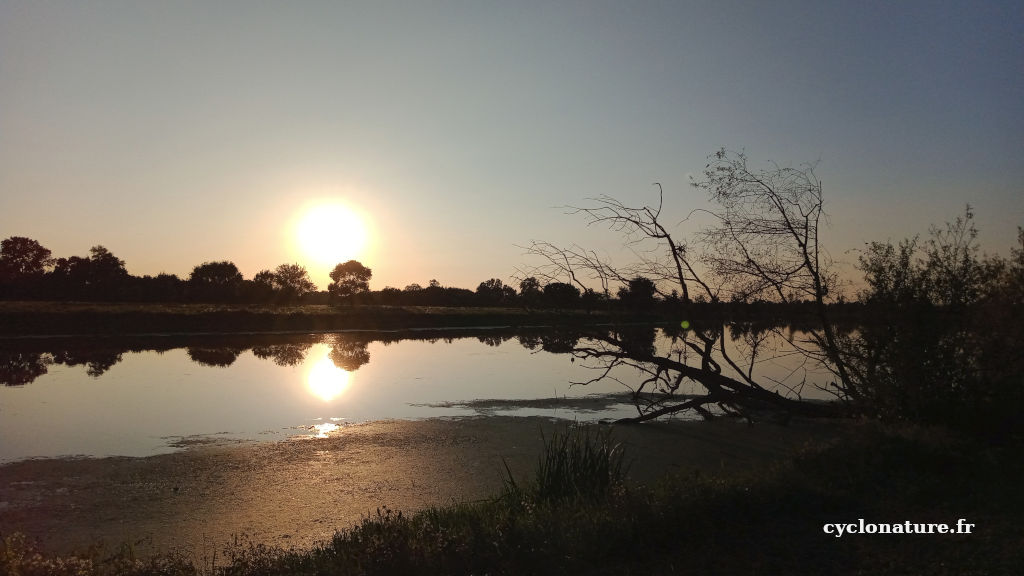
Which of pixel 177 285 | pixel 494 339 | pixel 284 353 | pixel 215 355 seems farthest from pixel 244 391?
pixel 177 285

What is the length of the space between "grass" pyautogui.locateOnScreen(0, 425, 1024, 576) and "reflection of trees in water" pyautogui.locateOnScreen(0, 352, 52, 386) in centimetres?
1733

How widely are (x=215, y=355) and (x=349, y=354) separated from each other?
571 centimetres

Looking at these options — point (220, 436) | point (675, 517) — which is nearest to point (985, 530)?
point (675, 517)

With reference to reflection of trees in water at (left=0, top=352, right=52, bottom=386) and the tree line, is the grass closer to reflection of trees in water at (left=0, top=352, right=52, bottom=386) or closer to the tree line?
reflection of trees in water at (left=0, top=352, right=52, bottom=386)

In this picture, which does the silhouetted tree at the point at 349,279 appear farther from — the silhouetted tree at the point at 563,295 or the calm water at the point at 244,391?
the silhouetted tree at the point at 563,295

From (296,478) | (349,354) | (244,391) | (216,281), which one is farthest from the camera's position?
(216,281)

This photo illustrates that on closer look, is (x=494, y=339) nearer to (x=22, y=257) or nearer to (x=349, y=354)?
(x=349, y=354)

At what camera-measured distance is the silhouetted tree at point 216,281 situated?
7550 centimetres

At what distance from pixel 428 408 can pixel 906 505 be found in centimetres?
1204

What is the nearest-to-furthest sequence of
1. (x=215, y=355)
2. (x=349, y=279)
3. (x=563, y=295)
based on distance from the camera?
(x=563, y=295) → (x=215, y=355) → (x=349, y=279)

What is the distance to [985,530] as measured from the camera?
4.61m

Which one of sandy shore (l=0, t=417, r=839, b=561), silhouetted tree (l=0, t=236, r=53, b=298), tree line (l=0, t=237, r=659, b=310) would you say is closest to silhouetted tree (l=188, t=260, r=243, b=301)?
tree line (l=0, t=237, r=659, b=310)

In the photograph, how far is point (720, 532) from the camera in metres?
4.97

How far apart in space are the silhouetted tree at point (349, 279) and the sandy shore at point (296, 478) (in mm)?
94751
